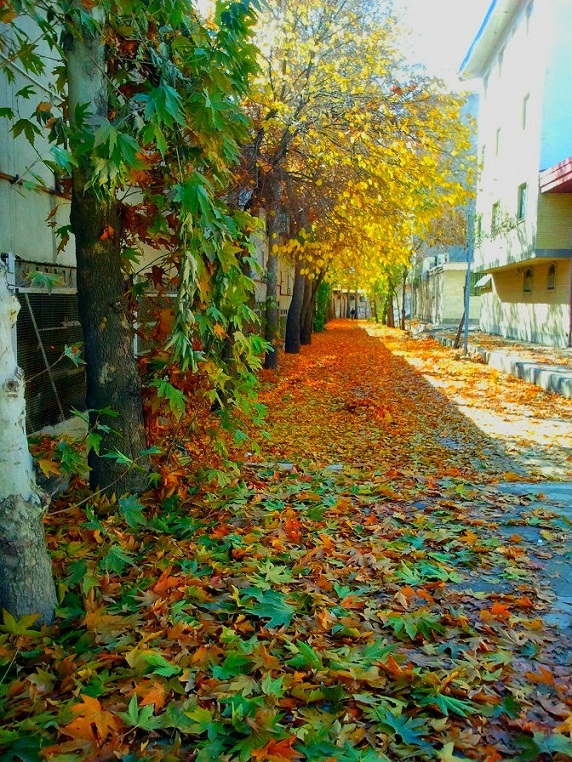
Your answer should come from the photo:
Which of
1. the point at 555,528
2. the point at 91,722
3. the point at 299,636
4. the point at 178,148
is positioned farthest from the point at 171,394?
the point at 555,528

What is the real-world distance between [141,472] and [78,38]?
3.00 meters

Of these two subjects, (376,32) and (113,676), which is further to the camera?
(376,32)

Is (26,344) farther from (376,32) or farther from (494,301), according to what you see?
(494,301)

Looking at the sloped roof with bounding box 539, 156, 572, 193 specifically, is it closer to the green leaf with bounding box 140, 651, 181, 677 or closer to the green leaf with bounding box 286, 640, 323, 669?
the green leaf with bounding box 286, 640, 323, 669

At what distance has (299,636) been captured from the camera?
3.33m

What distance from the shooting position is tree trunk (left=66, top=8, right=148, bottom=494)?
4.56 meters

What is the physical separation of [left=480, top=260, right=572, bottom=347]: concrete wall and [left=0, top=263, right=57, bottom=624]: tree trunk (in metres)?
19.0

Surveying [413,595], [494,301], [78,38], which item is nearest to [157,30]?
[78,38]

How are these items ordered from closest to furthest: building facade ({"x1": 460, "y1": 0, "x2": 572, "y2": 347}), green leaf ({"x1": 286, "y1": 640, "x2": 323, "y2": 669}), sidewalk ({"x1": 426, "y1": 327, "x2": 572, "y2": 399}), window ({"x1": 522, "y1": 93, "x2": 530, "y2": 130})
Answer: green leaf ({"x1": 286, "y1": 640, "x2": 323, "y2": 669}), sidewalk ({"x1": 426, "y1": 327, "x2": 572, "y2": 399}), building facade ({"x1": 460, "y1": 0, "x2": 572, "y2": 347}), window ({"x1": 522, "y1": 93, "x2": 530, "y2": 130})

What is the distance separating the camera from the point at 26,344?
6.14 metres

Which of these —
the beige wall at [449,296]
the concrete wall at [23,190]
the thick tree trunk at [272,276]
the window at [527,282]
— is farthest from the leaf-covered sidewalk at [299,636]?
the beige wall at [449,296]

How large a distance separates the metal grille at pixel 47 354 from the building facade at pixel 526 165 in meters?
15.0

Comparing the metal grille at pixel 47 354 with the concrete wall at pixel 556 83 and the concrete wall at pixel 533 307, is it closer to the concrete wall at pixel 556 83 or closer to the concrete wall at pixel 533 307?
the concrete wall at pixel 533 307

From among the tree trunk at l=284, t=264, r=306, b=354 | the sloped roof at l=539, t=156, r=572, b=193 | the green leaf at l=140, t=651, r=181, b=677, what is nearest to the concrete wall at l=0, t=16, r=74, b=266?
the green leaf at l=140, t=651, r=181, b=677
